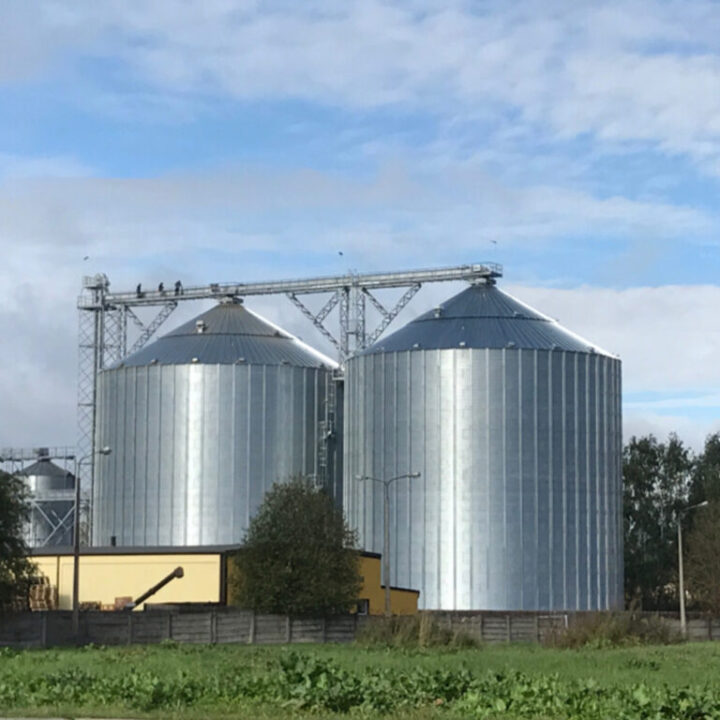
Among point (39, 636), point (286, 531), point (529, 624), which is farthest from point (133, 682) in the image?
point (286, 531)

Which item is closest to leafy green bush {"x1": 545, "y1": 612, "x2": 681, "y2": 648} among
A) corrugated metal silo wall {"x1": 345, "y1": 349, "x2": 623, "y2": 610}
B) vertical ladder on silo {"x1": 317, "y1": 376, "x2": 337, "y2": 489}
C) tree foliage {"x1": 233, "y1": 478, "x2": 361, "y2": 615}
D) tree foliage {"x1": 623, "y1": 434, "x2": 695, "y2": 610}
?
tree foliage {"x1": 233, "y1": 478, "x2": 361, "y2": 615}

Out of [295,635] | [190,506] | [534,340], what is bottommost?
[295,635]

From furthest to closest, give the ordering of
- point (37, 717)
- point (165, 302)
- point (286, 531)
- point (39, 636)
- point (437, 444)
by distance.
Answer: point (165, 302) < point (437, 444) < point (286, 531) < point (39, 636) < point (37, 717)

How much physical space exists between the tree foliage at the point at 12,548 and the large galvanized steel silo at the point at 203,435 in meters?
34.8

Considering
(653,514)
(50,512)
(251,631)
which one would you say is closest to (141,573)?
(251,631)

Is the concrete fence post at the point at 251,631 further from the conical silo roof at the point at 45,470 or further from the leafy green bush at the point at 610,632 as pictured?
the conical silo roof at the point at 45,470

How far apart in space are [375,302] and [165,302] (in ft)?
55.3

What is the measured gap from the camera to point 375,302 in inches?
4537

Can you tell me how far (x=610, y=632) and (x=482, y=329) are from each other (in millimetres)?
45131

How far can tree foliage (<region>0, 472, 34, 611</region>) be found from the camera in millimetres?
70875

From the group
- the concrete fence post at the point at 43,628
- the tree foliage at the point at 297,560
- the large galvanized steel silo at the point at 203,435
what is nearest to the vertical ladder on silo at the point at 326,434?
the large galvanized steel silo at the point at 203,435

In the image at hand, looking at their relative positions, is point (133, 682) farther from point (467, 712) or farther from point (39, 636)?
point (39, 636)

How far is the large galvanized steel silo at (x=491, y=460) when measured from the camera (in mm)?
98875

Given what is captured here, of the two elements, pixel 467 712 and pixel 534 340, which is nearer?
pixel 467 712
